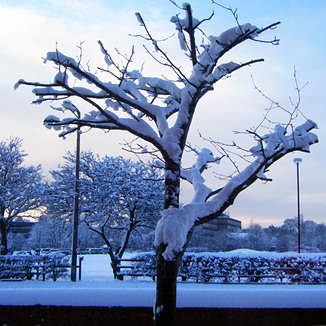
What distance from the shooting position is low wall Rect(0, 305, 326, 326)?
7164 mm

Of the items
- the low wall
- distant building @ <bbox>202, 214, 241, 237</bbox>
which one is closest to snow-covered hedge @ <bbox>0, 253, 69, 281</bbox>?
the low wall

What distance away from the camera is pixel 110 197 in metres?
19.9

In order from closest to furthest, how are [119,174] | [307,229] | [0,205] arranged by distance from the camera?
[119,174] < [0,205] < [307,229]

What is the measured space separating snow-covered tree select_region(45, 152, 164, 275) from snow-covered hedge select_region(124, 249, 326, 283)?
15.8ft

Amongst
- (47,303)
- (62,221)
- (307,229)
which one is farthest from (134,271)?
(307,229)

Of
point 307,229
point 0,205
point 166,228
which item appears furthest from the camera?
point 307,229

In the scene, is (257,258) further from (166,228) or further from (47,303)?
(166,228)

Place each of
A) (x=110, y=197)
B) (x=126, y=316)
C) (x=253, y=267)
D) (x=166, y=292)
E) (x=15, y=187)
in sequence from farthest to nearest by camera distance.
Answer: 1. (x=15, y=187)
2. (x=110, y=197)
3. (x=253, y=267)
4. (x=126, y=316)
5. (x=166, y=292)

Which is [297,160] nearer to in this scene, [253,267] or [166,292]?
[253,267]

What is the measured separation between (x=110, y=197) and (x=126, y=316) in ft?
42.6

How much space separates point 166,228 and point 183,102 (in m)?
2.07

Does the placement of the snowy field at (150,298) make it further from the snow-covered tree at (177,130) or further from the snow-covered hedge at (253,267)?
the snow-covered hedge at (253,267)

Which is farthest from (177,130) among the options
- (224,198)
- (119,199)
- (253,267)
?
(119,199)

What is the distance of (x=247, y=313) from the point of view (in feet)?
23.6
